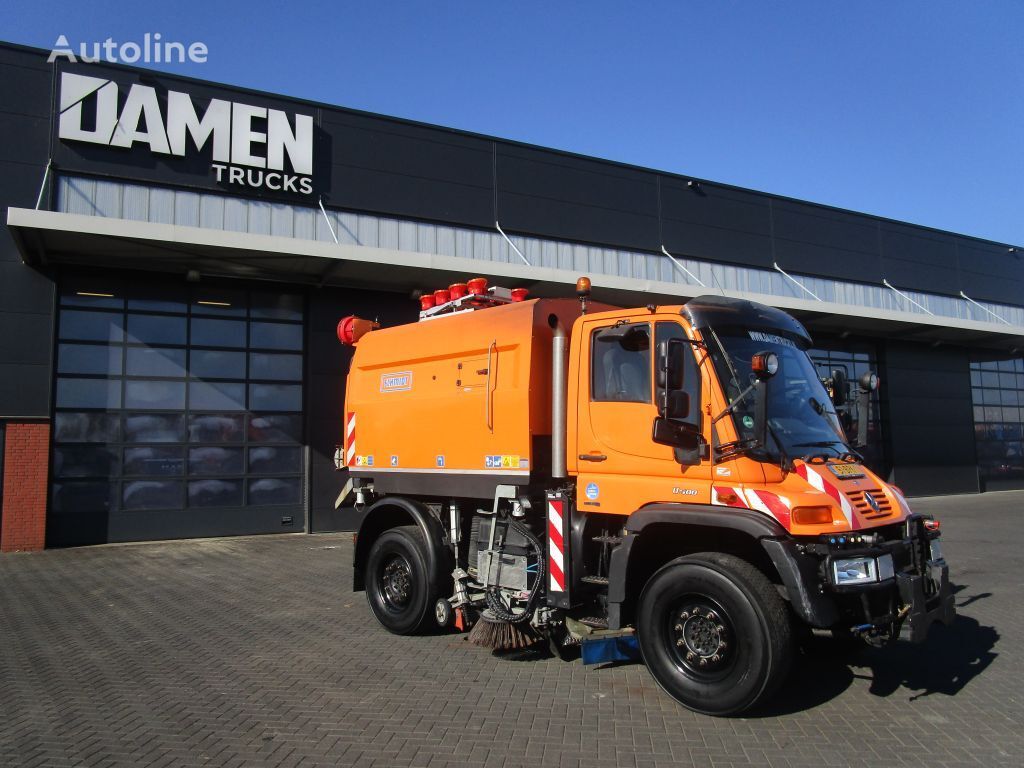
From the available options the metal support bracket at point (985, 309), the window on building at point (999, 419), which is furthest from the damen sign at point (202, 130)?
the window on building at point (999, 419)

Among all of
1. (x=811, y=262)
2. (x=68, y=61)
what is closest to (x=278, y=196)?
(x=68, y=61)

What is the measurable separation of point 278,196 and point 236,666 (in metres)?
10.9

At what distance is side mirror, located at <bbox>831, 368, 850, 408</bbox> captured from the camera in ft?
19.7

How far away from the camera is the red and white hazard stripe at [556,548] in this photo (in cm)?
559

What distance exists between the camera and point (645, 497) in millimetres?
5102

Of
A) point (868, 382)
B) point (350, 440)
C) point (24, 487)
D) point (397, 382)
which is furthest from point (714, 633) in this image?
point (24, 487)

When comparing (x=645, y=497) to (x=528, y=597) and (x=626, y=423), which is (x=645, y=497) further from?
(x=528, y=597)

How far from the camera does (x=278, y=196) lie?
1442 centimetres

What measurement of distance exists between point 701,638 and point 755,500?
1.00m

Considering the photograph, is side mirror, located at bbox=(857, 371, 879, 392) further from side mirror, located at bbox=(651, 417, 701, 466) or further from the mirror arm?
side mirror, located at bbox=(651, 417, 701, 466)

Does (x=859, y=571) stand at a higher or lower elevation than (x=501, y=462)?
lower

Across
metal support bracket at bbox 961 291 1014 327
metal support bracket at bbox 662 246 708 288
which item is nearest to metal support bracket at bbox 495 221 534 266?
metal support bracket at bbox 662 246 708 288

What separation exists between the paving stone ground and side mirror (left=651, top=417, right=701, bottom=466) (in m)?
1.72

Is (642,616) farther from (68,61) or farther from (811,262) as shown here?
(811,262)
